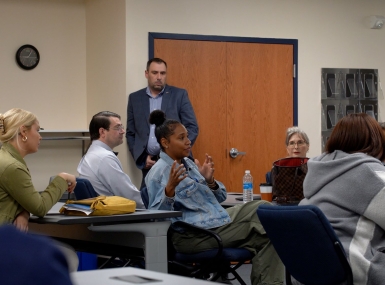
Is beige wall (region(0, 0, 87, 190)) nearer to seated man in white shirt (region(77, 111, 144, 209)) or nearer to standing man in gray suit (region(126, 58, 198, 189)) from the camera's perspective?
standing man in gray suit (region(126, 58, 198, 189))

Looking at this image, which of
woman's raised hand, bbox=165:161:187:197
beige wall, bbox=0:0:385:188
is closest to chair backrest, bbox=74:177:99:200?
woman's raised hand, bbox=165:161:187:197

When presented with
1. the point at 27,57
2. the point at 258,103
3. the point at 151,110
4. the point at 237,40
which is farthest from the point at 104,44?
the point at 258,103

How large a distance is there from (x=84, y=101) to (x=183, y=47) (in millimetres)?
1555

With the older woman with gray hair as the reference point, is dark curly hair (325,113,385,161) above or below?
above

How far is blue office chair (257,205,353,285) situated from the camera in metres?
2.78

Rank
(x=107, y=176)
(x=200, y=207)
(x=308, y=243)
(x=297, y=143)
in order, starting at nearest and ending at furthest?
(x=308, y=243) < (x=200, y=207) < (x=107, y=176) < (x=297, y=143)

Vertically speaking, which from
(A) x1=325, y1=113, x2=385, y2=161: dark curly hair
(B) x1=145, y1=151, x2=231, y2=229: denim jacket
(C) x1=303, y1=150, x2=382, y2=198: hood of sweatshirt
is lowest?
(B) x1=145, y1=151, x2=231, y2=229: denim jacket

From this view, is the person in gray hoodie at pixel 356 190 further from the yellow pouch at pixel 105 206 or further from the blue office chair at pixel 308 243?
the yellow pouch at pixel 105 206

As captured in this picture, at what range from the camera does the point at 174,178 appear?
3.70 meters

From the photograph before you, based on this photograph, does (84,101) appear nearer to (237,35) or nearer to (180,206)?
(237,35)

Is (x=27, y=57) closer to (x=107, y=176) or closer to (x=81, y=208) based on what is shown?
(x=107, y=176)

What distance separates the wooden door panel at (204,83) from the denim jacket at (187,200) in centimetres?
301

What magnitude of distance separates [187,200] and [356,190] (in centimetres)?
133

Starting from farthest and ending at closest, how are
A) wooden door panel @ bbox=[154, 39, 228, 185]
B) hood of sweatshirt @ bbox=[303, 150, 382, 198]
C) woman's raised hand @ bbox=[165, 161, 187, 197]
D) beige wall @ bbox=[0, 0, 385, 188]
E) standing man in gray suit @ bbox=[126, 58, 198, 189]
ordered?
beige wall @ bbox=[0, 0, 385, 188]
wooden door panel @ bbox=[154, 39, 228, 185]
standing man in gray suit @ bbox=[126, 58, 198, 189]
woman's raised hand @ bbox=[165, 161, 187, 197]
hood of sweatshirt @ bbox=[303, 150, 382, 198]
